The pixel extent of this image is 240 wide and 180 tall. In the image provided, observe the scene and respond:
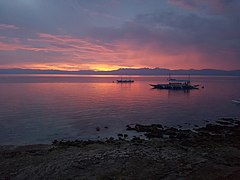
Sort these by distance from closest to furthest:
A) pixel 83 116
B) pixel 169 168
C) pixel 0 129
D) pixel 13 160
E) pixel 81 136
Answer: pixel 169 168 < pixel 13 160 < pixel 81 136 < pixel 0 129 < pixel 83 116

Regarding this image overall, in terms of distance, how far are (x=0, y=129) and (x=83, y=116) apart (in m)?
12.8

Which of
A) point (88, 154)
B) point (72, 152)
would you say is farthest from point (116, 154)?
point (72, 152)

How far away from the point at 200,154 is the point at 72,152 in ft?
32.8

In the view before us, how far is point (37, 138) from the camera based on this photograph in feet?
79.3

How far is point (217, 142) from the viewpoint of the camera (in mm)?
20922

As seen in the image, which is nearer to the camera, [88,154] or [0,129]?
[88,154]

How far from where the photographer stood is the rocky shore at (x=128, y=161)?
13312 millimetres

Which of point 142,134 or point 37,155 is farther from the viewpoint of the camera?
point 142,134

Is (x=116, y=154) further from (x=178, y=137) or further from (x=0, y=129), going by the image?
(x=0, y=129)

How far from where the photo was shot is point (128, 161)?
15.3 m

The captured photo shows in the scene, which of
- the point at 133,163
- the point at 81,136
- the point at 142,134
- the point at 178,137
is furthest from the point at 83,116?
the point at 133,163

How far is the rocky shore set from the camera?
13312mm

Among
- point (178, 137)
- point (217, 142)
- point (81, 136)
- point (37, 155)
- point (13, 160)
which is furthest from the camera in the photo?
point (81, 136)

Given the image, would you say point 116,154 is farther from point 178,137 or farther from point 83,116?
point 83,116
